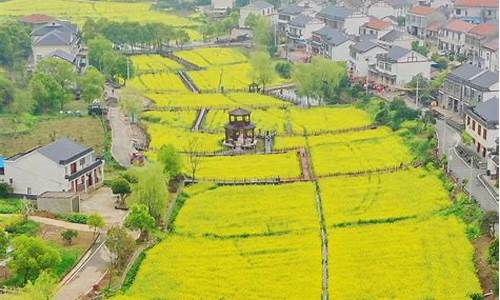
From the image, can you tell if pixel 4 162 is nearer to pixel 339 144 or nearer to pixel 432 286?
pixel 339 144

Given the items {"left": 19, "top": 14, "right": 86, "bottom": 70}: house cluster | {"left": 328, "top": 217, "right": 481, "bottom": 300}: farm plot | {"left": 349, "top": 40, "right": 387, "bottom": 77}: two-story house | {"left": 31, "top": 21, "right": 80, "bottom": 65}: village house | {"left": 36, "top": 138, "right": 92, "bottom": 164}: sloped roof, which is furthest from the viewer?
{"left": 31, "top": 21, "right": 80, "bottom": 65}: village house

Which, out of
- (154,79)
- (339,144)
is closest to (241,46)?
(154,79)

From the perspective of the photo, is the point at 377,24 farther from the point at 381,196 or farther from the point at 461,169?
the point at 381,196

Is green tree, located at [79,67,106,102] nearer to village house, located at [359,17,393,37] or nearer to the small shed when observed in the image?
the small shed

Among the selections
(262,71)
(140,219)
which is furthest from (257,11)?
(140,219)

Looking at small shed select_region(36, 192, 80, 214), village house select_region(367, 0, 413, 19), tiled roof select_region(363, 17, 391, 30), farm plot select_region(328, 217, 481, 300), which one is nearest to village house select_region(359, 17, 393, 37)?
tiled roof select_region(363, 17, 391, 30)
